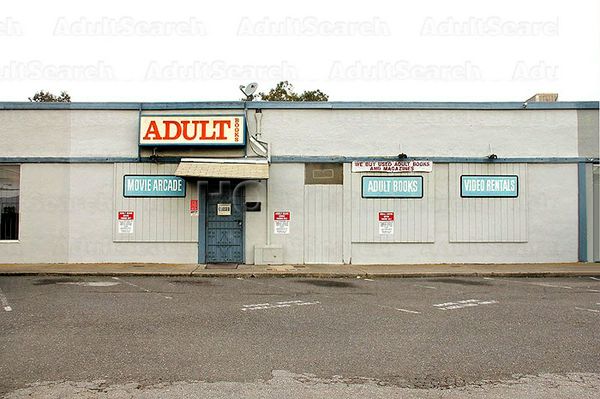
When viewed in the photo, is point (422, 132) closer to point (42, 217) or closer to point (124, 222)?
point (124, 222)

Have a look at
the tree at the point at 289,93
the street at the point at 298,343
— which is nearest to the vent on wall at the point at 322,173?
the street at the point at 298,343

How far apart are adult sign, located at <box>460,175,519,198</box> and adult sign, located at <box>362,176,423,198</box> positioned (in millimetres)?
1519

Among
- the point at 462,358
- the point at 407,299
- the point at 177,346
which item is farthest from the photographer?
the point at 407,299

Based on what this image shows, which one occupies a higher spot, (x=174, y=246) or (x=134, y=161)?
(x=134, y=161)

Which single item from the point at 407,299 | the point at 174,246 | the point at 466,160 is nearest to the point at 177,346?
the point at 407,299

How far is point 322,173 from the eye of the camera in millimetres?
18641

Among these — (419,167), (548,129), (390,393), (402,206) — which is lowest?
(390,393)

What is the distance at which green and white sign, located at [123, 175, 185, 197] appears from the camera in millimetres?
18500

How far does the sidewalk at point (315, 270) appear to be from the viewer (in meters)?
15.9

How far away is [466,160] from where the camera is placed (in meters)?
18.8

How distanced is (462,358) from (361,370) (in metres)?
1.37

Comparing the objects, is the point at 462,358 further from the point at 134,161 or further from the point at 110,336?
the point at 134,161

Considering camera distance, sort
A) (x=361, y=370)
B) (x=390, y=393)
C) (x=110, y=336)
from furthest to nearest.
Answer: (x=110, y=336) → (x=361, y=370) → (x=390, y=393)

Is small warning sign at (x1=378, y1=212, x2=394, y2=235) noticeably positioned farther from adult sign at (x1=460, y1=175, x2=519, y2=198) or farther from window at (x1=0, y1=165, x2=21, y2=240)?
window at (x1=0, y1=165, x2=21, y2=240)
